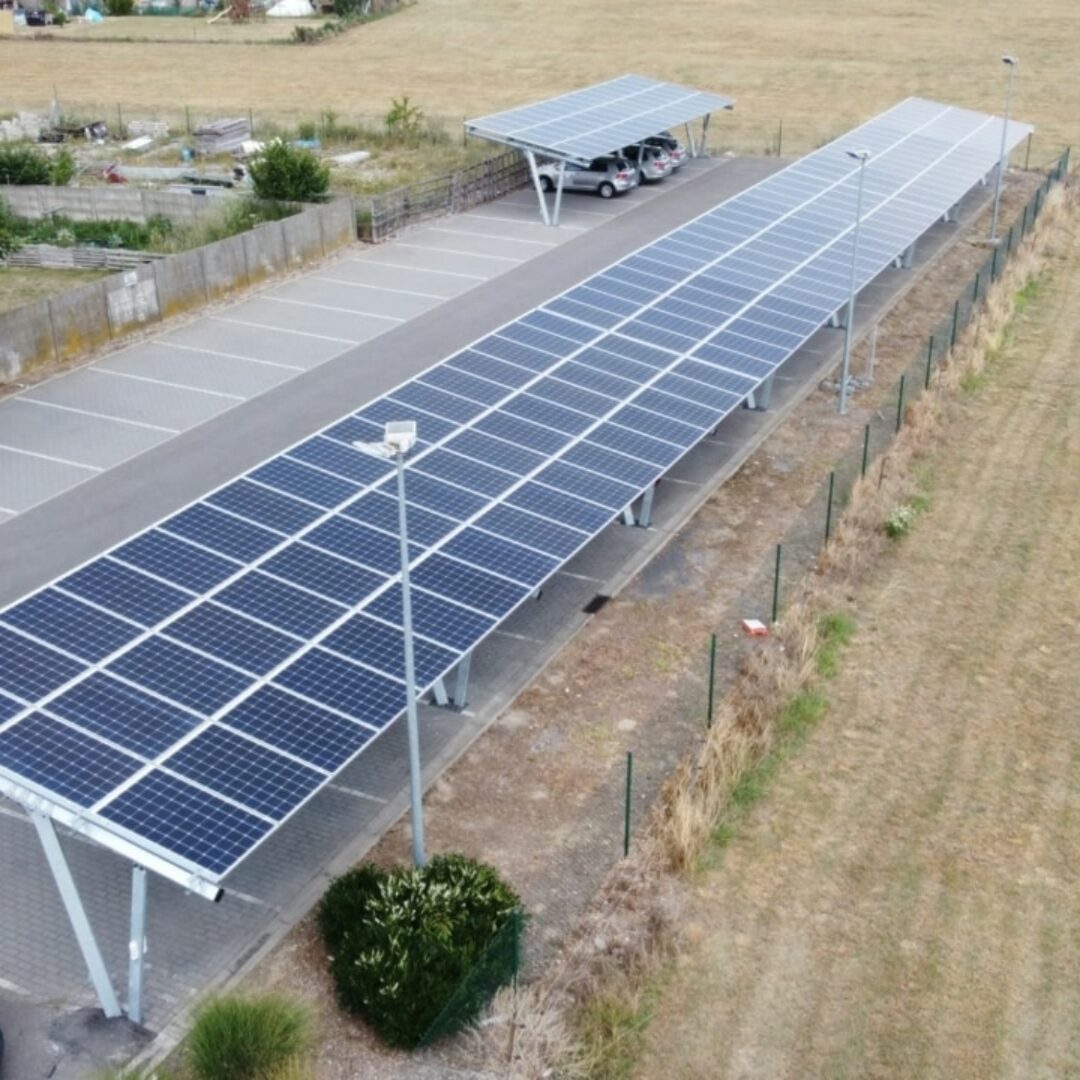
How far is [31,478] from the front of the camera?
24469 mm

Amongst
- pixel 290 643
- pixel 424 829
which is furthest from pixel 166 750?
pixel 424 829

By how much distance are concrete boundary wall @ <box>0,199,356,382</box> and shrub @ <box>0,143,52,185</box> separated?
34.7ft

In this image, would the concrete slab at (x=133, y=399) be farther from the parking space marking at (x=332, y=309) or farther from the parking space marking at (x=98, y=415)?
the parking space marking at (x=332, y=309)

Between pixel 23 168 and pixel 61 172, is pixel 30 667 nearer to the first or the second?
pixel 23 168

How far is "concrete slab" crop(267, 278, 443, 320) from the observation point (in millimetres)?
33344

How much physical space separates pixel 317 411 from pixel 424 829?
1335 centimetres

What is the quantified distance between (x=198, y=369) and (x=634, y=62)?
50.6m

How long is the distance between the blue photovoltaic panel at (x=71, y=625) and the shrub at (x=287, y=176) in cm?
2603

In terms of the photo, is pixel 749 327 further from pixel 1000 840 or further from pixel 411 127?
pixel 411 127

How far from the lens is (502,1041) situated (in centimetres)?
1276

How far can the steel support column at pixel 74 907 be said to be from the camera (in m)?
12.4

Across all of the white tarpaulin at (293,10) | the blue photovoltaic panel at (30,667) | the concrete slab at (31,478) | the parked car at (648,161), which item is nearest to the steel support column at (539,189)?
the parked car at (648,161)

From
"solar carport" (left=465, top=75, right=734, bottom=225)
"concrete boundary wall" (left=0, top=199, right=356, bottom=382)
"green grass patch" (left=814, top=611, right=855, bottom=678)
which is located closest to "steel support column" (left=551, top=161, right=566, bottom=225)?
"solar carport" (left=465, top=75, right=734, bottom=225)

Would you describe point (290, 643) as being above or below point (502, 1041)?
above
